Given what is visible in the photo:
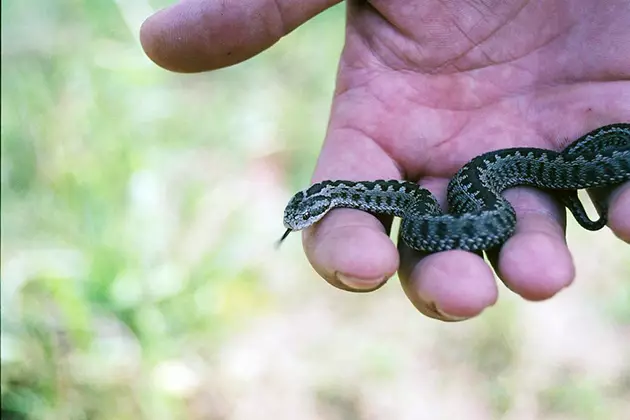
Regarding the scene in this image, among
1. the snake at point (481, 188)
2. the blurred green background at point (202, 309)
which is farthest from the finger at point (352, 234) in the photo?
the blurred green background at point (202, 309)

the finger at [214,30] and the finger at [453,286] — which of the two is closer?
the finger at [453,286]

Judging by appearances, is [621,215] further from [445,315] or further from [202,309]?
[202,309]

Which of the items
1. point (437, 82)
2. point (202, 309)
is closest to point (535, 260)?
point (437, 82)

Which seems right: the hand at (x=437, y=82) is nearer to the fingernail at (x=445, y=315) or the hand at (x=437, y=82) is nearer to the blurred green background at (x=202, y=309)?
the fingernail at (x=445, y=315)

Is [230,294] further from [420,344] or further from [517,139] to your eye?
[517,139]

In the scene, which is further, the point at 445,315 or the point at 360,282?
the point at 360,282

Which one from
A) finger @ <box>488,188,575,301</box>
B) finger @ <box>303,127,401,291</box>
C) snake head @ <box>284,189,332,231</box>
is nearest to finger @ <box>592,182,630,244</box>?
finger @ <box>488,188,575,301</box>
